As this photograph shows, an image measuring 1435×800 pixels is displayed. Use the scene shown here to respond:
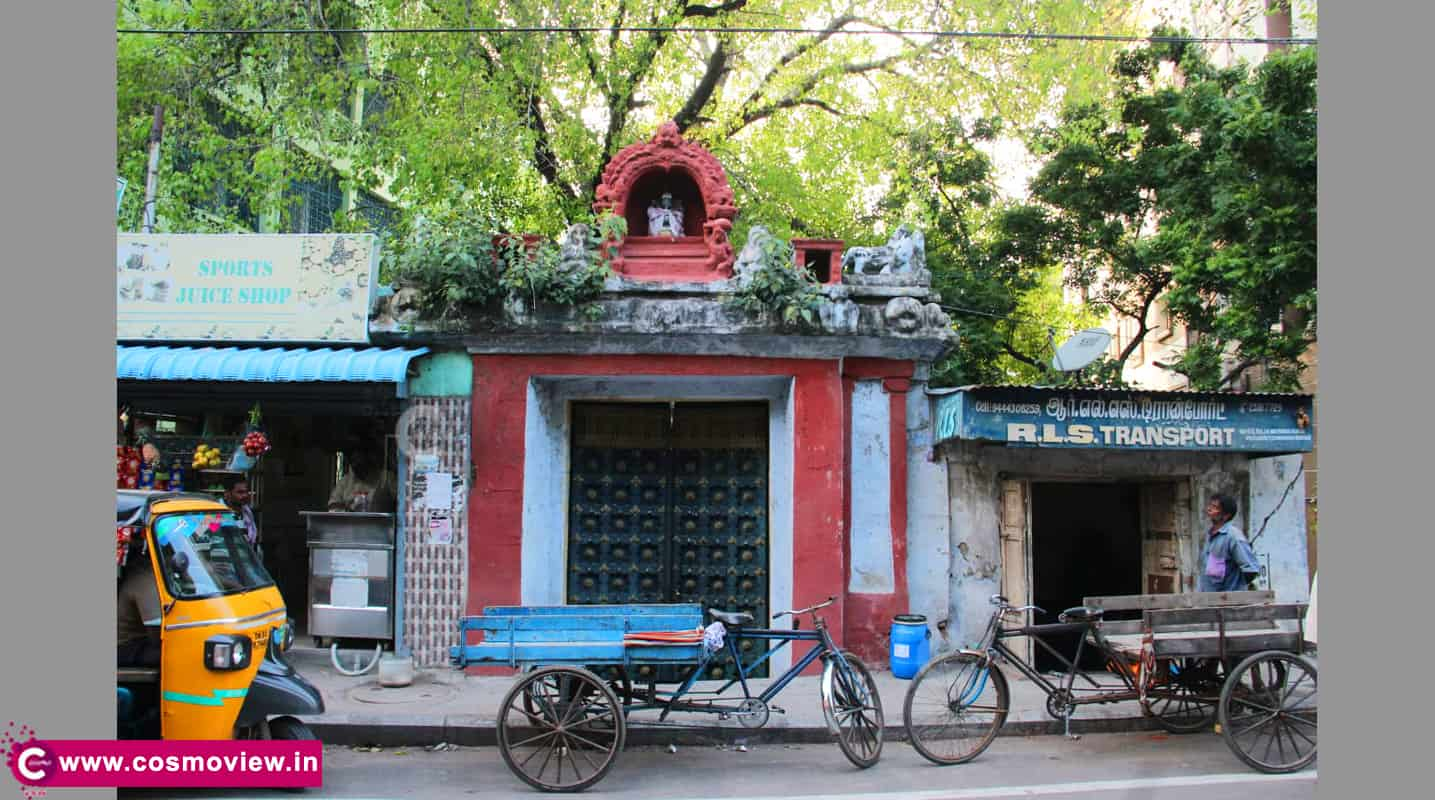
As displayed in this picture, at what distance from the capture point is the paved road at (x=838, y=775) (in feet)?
20.6

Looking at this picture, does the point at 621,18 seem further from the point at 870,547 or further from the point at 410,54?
the point at 870,547

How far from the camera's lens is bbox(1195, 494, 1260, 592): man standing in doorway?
807 cm

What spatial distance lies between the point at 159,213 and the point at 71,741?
1143cm

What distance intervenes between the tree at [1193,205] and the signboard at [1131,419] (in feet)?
6.33

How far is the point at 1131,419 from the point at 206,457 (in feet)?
30.0

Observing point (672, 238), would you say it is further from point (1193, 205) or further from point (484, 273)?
point (1193, 205)

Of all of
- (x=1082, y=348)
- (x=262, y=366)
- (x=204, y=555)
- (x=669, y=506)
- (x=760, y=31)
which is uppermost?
(x=760, y=31)

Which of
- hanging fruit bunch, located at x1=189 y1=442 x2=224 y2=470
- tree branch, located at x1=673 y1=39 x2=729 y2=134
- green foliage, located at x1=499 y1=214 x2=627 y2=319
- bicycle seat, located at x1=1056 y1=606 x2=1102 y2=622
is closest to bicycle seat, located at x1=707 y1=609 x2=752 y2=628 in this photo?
bicycle seat, located at x1=1056 y1=606 x2=1102 y2=622

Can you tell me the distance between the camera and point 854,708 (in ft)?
22.1

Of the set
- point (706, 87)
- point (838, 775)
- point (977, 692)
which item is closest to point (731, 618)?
point (838, 775)

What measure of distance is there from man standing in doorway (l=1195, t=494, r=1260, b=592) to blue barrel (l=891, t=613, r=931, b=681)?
99.4 inches

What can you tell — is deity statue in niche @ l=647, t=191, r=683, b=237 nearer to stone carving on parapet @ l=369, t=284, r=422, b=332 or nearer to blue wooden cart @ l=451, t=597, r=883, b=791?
stone carving on parapet @ l=369, t=284, r=422, b=332

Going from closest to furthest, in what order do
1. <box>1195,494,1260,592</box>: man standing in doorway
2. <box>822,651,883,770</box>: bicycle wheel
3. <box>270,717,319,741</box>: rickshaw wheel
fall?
1. <box>270,717,319,741</box>: rickshaw wheel
2. <box>822,651,883,770</box>: bicycle wheel
3. <box>1195,494,1260,592</box>: man standing in doorway

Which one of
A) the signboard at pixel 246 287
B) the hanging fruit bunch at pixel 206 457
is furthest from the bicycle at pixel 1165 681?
the hanging fruit bunch at pixel 206 457
